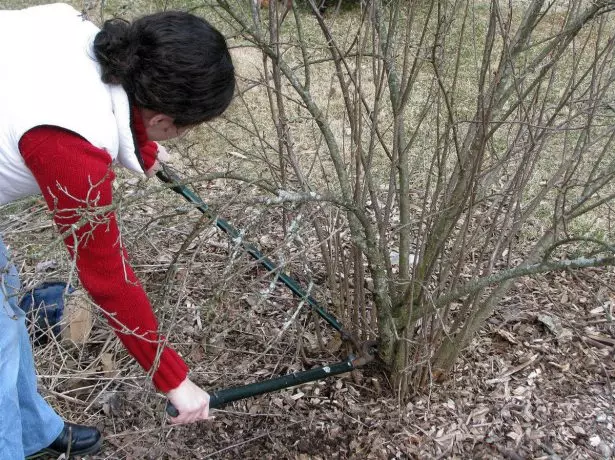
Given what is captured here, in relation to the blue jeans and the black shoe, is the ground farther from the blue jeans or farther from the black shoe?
the blue jeans

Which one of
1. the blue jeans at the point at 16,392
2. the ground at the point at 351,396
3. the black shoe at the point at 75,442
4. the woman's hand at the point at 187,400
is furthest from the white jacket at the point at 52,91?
→ the black shoe at the point at 75,442

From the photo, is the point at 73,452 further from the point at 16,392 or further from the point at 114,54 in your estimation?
the point at 114,54

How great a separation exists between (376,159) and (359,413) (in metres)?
2.10

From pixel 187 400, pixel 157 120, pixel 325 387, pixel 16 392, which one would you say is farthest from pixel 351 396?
pixel 157 120

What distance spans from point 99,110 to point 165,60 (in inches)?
7.6

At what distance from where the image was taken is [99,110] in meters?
1.48

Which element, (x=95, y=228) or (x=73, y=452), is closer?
(x=95, y=228)

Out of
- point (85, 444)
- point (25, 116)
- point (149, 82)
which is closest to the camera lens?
point (25, 116)

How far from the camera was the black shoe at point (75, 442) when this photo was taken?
2412 millimetres

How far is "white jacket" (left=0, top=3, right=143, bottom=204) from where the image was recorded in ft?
4.70

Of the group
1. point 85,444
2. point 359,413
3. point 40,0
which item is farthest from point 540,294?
point 40,0

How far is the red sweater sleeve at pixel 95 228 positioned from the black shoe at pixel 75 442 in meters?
0.85

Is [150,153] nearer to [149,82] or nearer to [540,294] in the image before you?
[149,82]

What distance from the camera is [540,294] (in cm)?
317
